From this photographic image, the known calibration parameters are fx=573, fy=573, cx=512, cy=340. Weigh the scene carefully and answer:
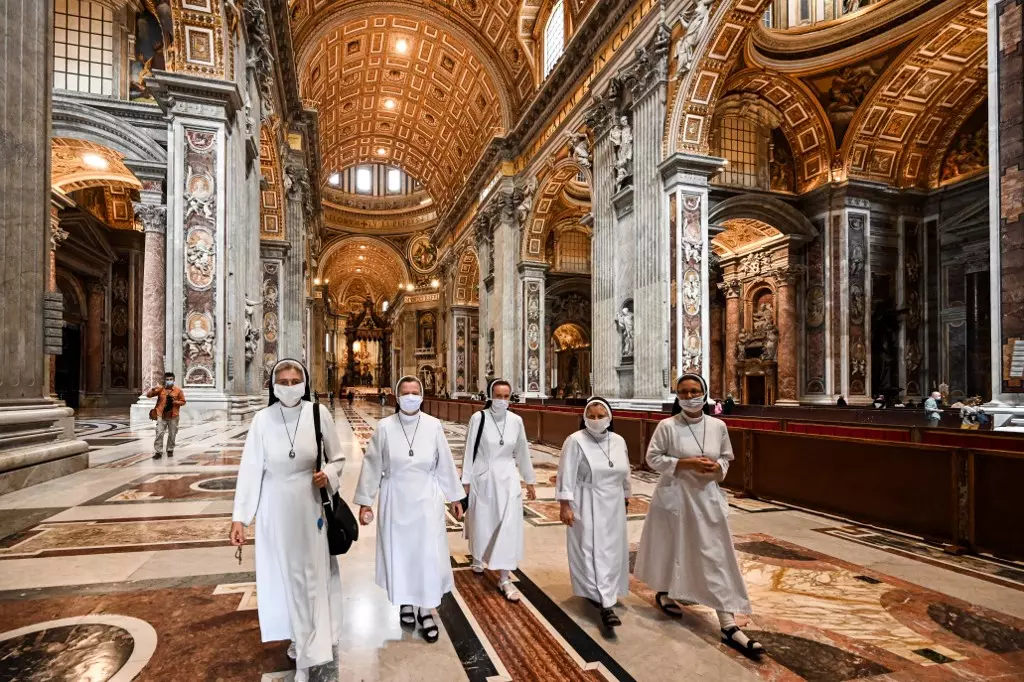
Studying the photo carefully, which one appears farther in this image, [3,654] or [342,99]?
[342,99]

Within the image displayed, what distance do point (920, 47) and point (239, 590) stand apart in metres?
19.3

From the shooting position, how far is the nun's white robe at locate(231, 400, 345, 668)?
7.93ft

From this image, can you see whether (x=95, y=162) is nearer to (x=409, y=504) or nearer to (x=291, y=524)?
(x=409, y=504)

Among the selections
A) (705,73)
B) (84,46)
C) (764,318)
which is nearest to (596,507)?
(705,73)

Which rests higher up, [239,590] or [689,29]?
[689,29]

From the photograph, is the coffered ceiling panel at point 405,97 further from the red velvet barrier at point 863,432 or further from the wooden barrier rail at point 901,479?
the wooden barrier rail at point 901,479

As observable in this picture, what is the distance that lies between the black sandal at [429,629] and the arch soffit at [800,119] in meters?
16.9

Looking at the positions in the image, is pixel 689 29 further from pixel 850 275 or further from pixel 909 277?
pixel 909 277

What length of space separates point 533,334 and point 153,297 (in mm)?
13294

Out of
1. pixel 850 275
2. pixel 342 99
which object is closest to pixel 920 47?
pixel 850 275

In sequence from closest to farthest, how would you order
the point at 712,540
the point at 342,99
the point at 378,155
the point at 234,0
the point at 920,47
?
1. the point at 712,540
2. the point at 234,0
3. the point at 920,47
4. the point at 342,99
5. the point at 378,155

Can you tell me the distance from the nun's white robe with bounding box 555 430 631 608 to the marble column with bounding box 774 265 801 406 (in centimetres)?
1658

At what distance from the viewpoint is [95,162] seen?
15875 mm

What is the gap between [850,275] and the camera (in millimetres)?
17266
